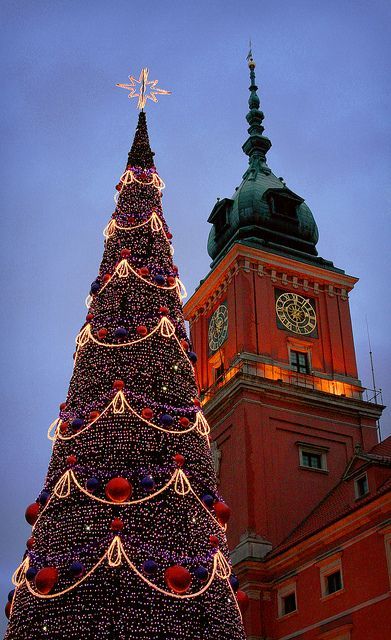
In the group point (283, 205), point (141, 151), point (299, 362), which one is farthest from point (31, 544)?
point (283, 205)

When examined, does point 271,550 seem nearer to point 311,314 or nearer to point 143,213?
point 311,314

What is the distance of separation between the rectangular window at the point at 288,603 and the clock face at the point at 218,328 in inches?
400

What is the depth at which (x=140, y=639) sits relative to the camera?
6.35 m

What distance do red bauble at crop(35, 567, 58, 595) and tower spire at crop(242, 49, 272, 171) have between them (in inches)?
1111

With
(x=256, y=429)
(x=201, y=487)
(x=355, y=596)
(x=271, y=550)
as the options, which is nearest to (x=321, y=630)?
(x=355, y=596)

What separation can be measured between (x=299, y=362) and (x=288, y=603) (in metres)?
9.01

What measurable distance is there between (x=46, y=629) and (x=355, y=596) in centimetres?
1244

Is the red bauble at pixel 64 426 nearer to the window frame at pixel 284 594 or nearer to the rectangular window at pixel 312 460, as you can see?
the window frame at pixel 284 594

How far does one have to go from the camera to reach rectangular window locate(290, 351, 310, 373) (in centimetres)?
2647

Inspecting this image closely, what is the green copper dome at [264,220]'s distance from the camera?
29453mm

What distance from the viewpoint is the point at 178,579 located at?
259 inches

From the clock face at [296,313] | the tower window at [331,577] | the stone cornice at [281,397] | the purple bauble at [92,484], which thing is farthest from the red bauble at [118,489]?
the clock face at [296,313]

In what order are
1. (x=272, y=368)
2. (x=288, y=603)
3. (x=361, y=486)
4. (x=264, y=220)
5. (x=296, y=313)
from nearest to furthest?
(x=361, y=486)
(x=288, y=603)
(x=272, y=368)
(x=296, y=313)
(x=264, y=220)

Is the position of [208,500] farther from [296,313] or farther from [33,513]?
[296,313]
